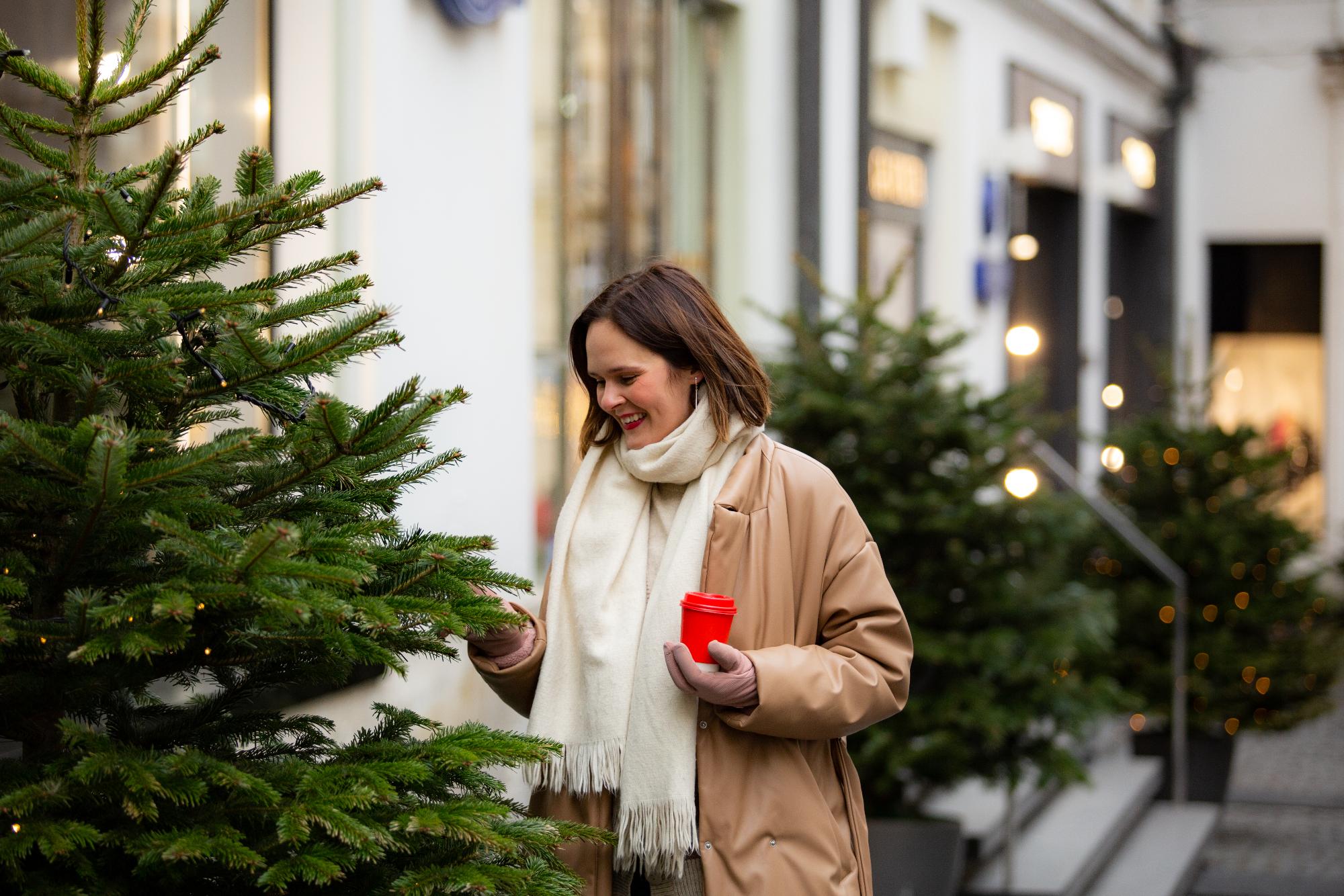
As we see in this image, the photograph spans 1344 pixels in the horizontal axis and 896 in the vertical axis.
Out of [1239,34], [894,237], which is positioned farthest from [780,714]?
[1239,34]

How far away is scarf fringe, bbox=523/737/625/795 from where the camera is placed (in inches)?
90.6

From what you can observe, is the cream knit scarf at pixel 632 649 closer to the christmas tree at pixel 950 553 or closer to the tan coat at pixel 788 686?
the tan coat at pixel 788 686

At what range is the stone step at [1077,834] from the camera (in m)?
6.02

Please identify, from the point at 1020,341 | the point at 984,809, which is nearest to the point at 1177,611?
the point at 984,809

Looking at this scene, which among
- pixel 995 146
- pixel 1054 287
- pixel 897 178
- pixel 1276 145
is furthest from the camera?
pixel 1276 145

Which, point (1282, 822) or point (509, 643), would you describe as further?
point (1282, 822)

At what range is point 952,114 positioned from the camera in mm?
9688

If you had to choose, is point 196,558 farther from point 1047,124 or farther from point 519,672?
point 1047,124

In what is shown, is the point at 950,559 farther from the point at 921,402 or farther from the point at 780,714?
the point at 780,714

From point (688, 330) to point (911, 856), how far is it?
3.28 metres

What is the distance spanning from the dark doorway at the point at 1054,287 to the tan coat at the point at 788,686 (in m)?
10.1

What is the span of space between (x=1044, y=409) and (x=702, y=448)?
34.0 feet

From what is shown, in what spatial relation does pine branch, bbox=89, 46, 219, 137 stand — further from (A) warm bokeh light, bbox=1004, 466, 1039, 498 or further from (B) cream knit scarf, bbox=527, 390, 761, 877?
(A) warm bokeh light, bbox=1004, 466, 1039, 498

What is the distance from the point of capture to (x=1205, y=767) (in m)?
7.91
